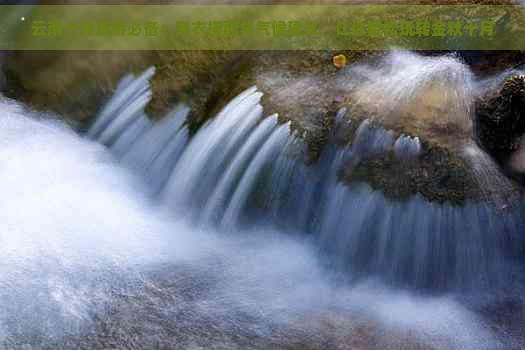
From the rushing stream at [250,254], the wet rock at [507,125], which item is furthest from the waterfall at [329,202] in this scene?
the wet rock at [507,125]

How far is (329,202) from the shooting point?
6609 mm

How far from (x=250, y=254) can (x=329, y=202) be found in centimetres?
102

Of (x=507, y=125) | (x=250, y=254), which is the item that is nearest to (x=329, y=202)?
(x=250, y=254)

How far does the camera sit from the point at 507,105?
6.25m

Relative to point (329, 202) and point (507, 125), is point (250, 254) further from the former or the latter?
point (507, 125)

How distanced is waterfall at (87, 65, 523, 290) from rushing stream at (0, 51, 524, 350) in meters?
0.01

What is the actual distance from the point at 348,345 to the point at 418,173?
5.77 feet

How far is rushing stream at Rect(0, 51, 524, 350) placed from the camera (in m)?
6.04

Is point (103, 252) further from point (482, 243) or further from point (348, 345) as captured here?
point (482, 243)

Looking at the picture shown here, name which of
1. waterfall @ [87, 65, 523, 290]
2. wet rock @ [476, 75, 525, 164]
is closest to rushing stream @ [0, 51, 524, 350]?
waterfall @ [87, 65, 523, 290]

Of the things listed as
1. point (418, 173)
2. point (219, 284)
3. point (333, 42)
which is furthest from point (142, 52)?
point (418, 173)

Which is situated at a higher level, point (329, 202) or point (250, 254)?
point (329, 202)

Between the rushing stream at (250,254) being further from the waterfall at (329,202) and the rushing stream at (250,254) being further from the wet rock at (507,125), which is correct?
the wet rock at (507,125)

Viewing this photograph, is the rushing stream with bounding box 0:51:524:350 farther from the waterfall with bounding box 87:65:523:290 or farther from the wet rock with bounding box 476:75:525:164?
the wet rock with bounding box 476:75:525:164
